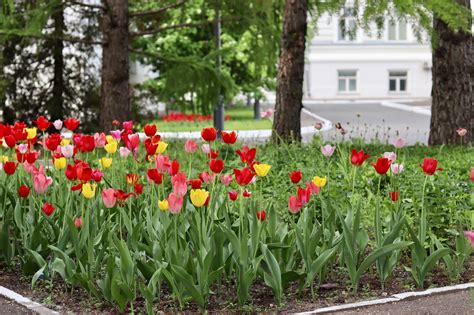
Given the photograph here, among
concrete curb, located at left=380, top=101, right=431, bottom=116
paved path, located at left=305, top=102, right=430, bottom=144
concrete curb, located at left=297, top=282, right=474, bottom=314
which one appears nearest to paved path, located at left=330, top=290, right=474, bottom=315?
concrete curb, located at left=297, top=282, right=474, bottom=314

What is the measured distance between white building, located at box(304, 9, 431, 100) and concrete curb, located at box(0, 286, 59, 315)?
151ft

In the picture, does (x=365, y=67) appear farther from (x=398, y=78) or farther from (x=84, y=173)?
(x=84, y=173)

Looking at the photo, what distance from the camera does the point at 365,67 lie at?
171ft

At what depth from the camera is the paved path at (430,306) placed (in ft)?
18.3

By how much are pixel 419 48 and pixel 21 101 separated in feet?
122

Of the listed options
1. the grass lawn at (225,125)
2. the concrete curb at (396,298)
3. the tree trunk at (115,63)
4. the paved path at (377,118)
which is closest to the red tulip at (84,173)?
the concrete curb at (396,298)

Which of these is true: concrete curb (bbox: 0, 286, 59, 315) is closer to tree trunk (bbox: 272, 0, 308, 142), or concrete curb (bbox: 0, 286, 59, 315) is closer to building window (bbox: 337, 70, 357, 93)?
tree trunk (bbox: 272, 0, 308, 142)

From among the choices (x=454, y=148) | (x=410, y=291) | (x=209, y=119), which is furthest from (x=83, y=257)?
(x=209, y=119)

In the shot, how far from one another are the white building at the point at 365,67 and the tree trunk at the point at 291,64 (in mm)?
37679

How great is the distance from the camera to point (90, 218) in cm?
626

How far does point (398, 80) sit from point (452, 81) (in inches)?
1549

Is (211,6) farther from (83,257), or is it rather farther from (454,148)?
(83,257)

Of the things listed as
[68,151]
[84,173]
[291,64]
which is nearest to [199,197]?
[84,173]

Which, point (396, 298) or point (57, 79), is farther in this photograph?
point (57, 79)
